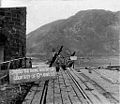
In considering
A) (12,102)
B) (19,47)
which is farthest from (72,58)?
(12,102)

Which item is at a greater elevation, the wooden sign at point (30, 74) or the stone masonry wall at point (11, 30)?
the stone masonry wall at point (11, 30)

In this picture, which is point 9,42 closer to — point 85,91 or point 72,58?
point 85,91

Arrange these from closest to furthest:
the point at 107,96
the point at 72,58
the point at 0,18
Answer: the point at 107,96 < the point at 0,18 < the point at 72,58

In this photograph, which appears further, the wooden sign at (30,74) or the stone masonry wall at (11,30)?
the stone masonry wall at (11,30)

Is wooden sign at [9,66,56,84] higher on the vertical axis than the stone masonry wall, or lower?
lower

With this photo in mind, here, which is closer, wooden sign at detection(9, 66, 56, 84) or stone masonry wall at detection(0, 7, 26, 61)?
wooden sign at detection(9, 66, 56, 84)
